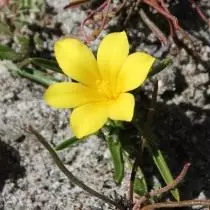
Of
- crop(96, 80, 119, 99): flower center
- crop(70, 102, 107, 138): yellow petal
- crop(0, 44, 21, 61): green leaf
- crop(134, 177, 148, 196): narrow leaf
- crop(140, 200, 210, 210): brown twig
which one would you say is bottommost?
crop(140, 200, 210, 210): brown twig

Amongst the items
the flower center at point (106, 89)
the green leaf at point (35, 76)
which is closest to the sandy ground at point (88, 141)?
the green leaf at point (35, 76)

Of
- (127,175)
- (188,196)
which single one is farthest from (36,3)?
(188,196)

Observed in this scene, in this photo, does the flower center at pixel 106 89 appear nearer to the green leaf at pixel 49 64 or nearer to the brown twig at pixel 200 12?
the green leaf at pixel 49 64

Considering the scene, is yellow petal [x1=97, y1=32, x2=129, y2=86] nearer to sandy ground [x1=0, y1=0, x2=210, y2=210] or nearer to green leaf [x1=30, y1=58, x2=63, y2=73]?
green leaf [x1=30, y1=58, x2=63, y2=73]

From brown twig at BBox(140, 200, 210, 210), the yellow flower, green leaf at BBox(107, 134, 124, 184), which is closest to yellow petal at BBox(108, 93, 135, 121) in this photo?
the yellow flower

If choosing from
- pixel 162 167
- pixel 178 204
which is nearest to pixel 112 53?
pixel 162 167

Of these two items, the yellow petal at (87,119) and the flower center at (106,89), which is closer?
the yellow petal at (87,119)

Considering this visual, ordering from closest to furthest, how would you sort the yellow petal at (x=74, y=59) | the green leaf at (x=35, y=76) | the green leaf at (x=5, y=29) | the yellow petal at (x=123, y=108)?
1. the yellow petal at (x=123, y=108)
2. the yellow petal at (x=74, y=59)
3. the green leaf at (x=35, y=76)
4. the green leaf at (x=5, y=29)
